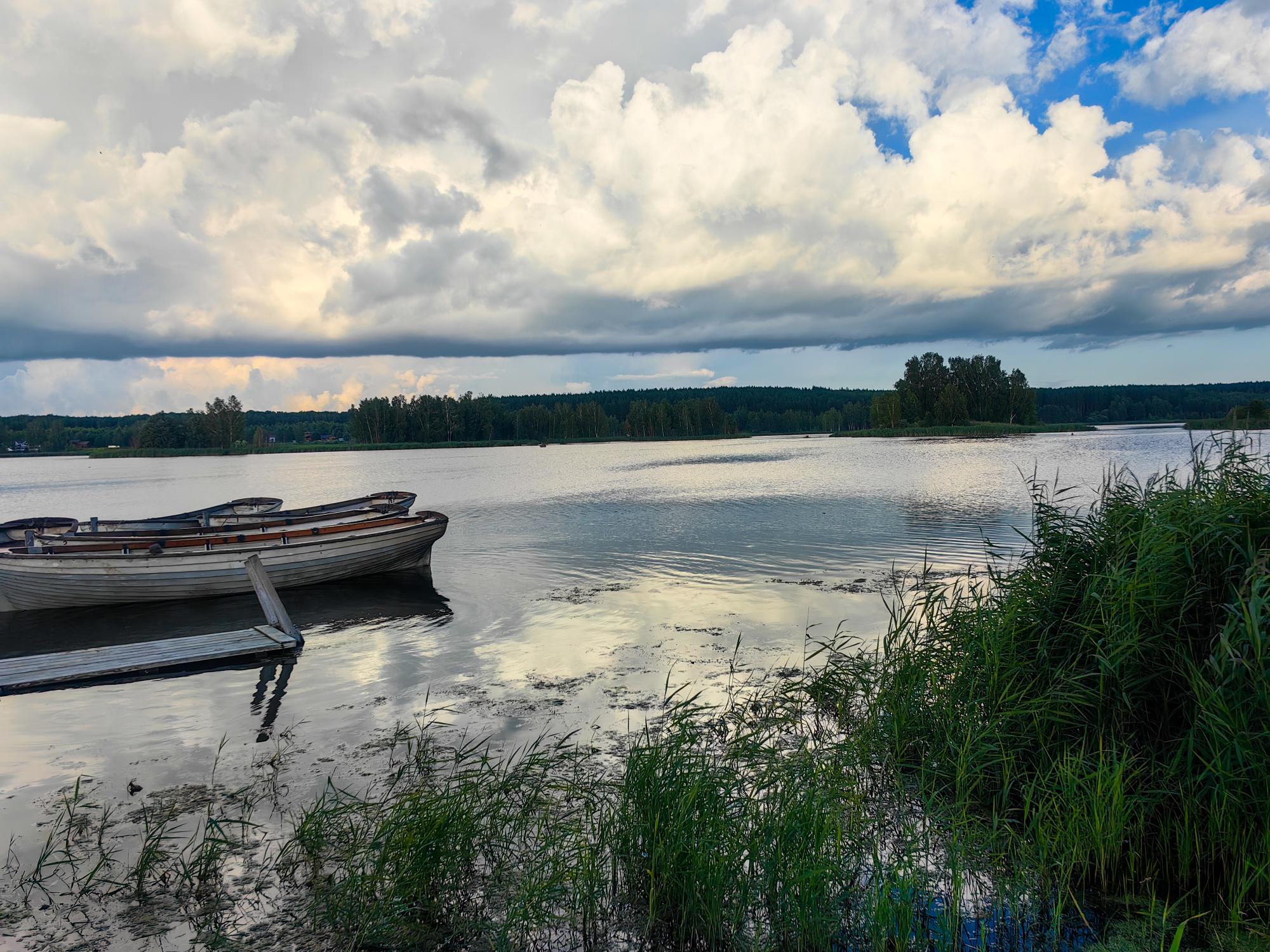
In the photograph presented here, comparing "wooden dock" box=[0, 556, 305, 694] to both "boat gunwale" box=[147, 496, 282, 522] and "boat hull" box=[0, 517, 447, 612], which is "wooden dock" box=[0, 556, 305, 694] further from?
"boat gunwale" box=[147, 496, 282, 522]

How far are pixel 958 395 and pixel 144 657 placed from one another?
137 metres

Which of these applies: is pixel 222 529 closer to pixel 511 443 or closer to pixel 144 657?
pixel 144 657

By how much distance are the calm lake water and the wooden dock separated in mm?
277

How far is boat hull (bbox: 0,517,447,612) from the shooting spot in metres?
16.3

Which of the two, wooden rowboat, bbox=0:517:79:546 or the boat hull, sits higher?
wooden rowboat, bbox=0:517:79:546

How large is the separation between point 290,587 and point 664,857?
15.9 metres

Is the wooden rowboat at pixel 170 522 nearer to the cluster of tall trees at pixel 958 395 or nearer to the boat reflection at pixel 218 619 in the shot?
the boat reflection at pixel 218 619

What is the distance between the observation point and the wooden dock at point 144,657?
11164 millimetres

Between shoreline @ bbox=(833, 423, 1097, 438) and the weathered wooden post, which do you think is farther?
shoreline @ bbox=(833, 423, 1097, 438)

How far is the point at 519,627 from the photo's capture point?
1463cm

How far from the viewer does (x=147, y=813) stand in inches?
274

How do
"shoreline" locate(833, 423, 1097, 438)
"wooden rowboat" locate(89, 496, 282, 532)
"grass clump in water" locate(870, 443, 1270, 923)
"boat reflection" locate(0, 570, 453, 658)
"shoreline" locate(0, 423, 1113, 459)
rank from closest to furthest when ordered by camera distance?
"grass clump in water" locate(870, 443, 1270, 923), "boat reflection" locate(0, 570, 453, 658), "wooden rowboat" locate(89, 496, 282, 532), "shoreline" locate(833, 423, 1097, 438), "shoreline" locate(0, 423, 1113, 459)

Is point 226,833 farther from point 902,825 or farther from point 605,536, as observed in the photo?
point 605,536

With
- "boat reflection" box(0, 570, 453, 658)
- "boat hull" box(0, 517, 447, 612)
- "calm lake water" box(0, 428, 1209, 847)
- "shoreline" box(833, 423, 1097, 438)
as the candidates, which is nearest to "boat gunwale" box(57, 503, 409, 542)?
"boat hull" box(0, 517, 447, 612)
